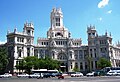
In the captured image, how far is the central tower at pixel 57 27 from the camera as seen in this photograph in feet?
407

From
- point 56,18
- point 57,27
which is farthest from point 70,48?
point 56,18

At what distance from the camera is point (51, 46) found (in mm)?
115375

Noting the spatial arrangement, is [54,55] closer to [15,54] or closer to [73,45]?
[73,45]

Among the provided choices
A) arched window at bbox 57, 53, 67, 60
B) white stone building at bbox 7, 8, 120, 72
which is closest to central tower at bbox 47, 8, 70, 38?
white stone building at bbox 7, 8, 120, 72

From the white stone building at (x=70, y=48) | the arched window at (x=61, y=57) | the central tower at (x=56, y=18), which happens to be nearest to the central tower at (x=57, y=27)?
the central tower at (x=56, y=18)

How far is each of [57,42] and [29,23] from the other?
57.3ft

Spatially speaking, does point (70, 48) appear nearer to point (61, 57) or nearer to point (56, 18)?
point (61, 57)

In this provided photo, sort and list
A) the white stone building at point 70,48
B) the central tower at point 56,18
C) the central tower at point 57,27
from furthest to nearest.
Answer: the central tower at point 56,18 < the central tower at point 57,27 < the white stone building at point 70,48

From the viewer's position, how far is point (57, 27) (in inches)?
4990

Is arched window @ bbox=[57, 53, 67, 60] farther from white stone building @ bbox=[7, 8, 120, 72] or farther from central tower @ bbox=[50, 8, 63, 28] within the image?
central tower @ bbox=[50, 8, 63, 28]

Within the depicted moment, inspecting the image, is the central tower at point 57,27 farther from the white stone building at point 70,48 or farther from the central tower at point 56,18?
the white stone building at point 70,48

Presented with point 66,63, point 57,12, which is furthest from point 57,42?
point 57,12

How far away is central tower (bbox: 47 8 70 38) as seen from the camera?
124m

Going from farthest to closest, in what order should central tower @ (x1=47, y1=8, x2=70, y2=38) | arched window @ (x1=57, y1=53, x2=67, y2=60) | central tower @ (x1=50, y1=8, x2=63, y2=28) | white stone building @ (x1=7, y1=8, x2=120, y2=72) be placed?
central tower @ (x1=50, y1=8, x2=63, y2=28) → central tower @ (x1=47, y1=8, x2=70, y2=38) → arched window @ (x1=57, y1=53, x2=67, y2=60) → white stone building @ (x1=7, y1=8, x2=120, y2=72)
